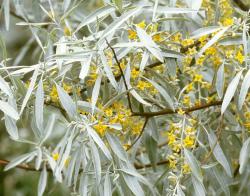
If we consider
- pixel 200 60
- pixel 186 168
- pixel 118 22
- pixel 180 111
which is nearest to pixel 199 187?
pixel 186 168

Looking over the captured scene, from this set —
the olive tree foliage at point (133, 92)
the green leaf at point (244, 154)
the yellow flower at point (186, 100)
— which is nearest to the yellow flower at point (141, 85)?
the olive tree foliage at point (133, 92)

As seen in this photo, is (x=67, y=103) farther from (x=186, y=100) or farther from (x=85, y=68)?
(x=186, y=100)

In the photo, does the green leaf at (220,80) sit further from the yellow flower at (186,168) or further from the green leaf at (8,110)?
the green leaf at (8,110)

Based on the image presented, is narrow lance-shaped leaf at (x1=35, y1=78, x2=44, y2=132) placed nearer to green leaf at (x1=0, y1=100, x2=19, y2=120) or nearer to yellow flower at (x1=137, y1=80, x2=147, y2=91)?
green leaf at (x1=0, y1=100, x2=19, y2=120)

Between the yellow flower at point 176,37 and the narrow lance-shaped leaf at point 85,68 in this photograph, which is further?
the yellow flower at point 176,37

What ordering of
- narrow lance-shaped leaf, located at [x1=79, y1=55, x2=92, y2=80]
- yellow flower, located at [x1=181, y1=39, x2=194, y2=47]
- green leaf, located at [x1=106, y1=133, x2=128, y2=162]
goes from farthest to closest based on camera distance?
yellow flower, located at [x1=181, y1=39, x2=194, y2=47], green leaf, located at [x1=106, y1=133, x2=128, y2=162], narrow lance-shaped leaf, located at [x1=79, y1=55, x2=92, y2=80]

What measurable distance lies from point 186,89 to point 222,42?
16 cm

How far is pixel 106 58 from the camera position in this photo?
1.18 meters

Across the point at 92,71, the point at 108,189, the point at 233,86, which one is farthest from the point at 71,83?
the point at 233,86

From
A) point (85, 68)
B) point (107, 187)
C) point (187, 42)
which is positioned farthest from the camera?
point (187, 42)

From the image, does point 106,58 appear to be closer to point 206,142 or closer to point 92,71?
point 92,71

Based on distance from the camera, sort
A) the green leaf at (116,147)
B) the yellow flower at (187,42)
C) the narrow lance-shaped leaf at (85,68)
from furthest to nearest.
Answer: the yellow flower at (187,42)
the green leaf at (116,147)
the narrow lance-shaped leaf at (85,68)

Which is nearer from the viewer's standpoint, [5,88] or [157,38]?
[5,88]

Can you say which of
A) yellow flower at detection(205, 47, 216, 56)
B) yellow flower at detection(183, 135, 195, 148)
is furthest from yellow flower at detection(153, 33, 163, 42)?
yellow flower at detection(183, 135, 195, 148)
